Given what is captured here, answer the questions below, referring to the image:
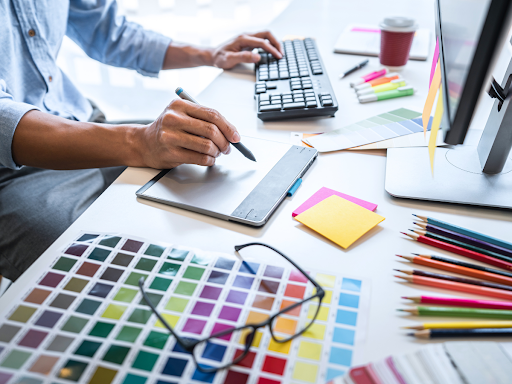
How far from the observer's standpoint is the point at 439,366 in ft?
1.22

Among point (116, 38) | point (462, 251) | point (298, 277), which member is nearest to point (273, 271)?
point (298, 277)

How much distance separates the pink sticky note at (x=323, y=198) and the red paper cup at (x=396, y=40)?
55 cm

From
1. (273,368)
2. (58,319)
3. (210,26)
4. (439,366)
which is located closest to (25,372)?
(58,319)

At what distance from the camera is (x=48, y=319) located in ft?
1.41

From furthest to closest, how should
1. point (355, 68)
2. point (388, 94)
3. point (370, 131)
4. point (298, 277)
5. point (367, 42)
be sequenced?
point (367, 42)
point (355, 68)
point (388, 94)
point (370, 131)
point (298, 277)

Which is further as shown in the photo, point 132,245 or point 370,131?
point 370,131

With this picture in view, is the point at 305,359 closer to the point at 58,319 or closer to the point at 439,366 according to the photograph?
the point at 439,366

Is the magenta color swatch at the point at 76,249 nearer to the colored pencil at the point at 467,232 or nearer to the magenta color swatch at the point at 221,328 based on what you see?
the magenta color swatch at the point at 221,328

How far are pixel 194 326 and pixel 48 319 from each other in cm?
16

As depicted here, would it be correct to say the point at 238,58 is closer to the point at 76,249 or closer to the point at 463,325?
the point at 76,249

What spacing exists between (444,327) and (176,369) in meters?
0.28

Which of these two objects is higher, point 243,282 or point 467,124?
point 467,124

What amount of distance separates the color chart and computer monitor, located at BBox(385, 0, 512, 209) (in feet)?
0.73

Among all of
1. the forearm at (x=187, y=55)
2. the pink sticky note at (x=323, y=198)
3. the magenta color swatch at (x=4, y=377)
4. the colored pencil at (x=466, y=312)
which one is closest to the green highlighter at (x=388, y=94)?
the pink sticky note at (x=323, y=198)
